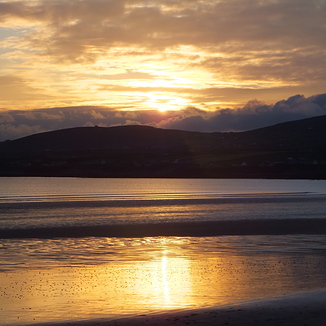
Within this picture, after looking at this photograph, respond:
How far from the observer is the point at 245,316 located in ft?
47.8

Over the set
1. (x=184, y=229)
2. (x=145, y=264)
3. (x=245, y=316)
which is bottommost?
(x=184, y=229)

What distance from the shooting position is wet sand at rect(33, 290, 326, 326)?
13945mm

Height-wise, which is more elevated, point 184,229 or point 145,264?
point 145,264

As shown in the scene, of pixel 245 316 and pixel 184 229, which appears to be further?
pixel 184 229

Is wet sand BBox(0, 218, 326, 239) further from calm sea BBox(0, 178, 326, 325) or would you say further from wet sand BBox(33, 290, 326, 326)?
wet sand BBox(33, 290, 326, 326)

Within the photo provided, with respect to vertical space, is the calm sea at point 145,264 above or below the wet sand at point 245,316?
below

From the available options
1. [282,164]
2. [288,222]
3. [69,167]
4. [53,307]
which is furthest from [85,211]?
[69,167]

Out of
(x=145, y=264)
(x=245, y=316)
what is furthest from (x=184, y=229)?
(x=245, y=316)

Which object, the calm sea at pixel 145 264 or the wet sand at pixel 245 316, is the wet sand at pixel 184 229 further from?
the wet sand at pixel 245 316

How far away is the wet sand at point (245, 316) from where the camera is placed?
1395 cm

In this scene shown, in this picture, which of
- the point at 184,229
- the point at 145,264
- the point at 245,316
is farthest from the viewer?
the point at 184,229

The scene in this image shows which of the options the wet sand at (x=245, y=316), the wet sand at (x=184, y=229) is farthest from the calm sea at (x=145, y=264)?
the wet sand at (x=245, y=316)

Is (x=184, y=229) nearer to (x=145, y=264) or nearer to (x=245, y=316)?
(x=145, y=264)

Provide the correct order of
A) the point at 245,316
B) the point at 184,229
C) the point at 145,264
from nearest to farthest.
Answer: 1. the point at 245,316
2. the point at 145,264
3. the point at 184,229
